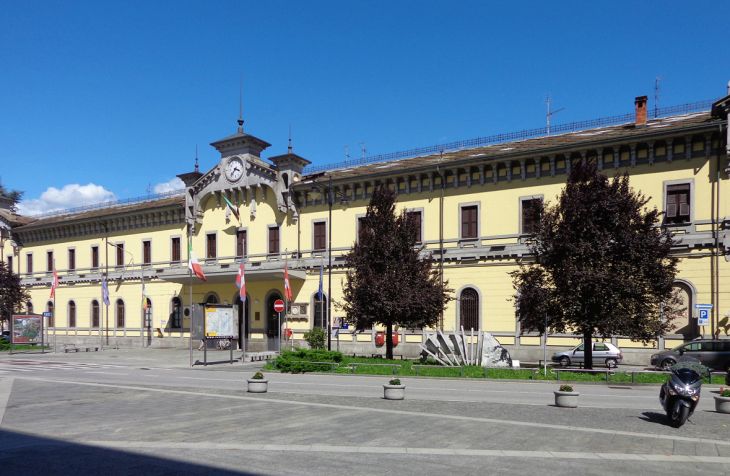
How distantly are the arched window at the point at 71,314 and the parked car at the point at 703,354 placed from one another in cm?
4624

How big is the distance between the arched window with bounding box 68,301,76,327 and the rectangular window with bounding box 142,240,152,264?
10.1 meters

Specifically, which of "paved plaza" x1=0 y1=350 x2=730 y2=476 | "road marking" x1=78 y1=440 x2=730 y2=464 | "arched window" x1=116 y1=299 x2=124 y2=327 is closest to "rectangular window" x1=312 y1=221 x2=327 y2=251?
"paved plaza" x1=0 y1=350 x2=730 y2=476

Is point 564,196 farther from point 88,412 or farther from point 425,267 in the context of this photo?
point 88,412

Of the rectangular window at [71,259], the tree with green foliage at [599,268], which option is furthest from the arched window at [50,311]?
the tree with green foliage at [599,268]

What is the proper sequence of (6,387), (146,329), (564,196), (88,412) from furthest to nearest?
(146,329) → (564,196) → (6,387) → (88,412)

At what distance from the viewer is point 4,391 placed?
61.9 feet

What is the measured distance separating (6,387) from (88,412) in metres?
8.08

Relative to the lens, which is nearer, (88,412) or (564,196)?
(88,412)

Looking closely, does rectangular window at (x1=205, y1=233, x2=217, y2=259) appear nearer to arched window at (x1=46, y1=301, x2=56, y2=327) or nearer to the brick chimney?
arched window at (x1=46, y1=301, x2=56, y2=327)

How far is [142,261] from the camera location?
46562mm

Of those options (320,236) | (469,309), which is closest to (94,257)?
(320,236)

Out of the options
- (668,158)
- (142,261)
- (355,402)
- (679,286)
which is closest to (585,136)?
(668,158)

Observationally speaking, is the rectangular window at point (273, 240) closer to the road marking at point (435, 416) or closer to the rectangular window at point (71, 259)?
the road marking at point (435, 416)

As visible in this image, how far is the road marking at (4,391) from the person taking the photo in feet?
48.8
